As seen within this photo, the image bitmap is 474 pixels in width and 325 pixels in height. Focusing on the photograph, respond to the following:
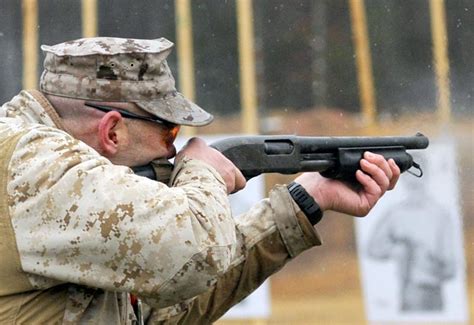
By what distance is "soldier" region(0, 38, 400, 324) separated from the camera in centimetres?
213

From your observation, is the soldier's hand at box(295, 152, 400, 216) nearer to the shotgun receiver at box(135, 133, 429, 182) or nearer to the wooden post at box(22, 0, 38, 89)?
the shotgun receiver at box(135, 133, 429, 182)

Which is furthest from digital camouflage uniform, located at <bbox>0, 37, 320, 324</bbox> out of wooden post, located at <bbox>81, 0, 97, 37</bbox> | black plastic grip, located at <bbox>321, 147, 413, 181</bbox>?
wooden post, located at <bbox>81, 0, 97, 37</bbox>

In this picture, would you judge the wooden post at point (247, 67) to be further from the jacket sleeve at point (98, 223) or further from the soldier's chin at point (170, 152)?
the jacket sleeve at point (98, 223)

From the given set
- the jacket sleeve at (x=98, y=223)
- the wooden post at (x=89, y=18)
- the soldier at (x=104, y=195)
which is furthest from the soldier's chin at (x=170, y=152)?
the wooden post at (x=89, y=18)

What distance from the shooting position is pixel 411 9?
648cm

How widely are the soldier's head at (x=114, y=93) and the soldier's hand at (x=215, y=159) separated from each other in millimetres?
76

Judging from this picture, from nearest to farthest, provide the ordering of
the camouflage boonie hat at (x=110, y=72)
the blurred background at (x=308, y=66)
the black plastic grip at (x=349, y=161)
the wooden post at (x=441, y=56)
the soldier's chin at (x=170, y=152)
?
the camouflage boonie hat at (x=110, y=72) → the soldier's chin at (x=170, y=152) → the black plastic grip at (x=349, y=161) → the wooden post at (x=441, y=56) → the blurred background at (x=308, y=66)

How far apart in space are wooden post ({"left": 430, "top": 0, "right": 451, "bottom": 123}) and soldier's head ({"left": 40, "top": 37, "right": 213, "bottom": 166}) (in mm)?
4092

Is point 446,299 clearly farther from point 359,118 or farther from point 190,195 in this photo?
point 190,195

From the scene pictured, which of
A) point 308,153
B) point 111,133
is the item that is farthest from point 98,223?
point 308,153

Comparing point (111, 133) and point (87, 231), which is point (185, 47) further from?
point (87, 231)

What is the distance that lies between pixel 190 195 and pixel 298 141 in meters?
0.60

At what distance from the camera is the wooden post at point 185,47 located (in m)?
6.42

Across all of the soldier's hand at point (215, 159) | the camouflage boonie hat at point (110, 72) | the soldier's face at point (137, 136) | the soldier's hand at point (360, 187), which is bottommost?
the soldier's hand at point (360, 187)
